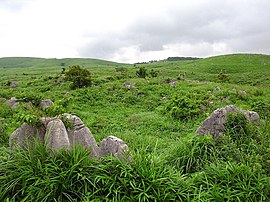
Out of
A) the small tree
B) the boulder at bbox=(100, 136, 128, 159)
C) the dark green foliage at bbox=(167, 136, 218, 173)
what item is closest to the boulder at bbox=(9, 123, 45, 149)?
the boulder at bbox=(100, 136, 128, 159)

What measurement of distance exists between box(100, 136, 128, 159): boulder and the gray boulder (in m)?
0.91

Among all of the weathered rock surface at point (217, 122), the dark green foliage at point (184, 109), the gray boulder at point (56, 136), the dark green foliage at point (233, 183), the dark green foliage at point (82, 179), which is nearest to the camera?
the dark green foliage at point (82, 179)

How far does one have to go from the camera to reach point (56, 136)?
19.2 feet

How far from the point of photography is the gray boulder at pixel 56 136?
570cm

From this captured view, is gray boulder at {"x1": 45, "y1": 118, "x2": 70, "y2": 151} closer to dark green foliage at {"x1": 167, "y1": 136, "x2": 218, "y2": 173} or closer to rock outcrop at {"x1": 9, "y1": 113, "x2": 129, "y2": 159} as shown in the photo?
rock outcrop at {"x1": 9, "y1": 113, "x2": 129, "y2": 159}

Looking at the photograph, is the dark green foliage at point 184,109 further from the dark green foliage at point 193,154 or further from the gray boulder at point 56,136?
the gray boulder at point 56,136

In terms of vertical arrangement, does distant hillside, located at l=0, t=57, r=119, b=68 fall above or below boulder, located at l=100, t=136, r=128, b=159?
below

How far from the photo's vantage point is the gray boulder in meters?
5.70

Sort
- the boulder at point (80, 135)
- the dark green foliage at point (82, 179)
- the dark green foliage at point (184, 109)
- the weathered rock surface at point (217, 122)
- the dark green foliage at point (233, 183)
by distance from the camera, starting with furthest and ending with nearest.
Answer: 1. the dark green foliage at point (184, 109)
2. the weathered rock surface at point (217, 122)
3. the boulder at point (80, 135)
4. the dark green foliage at point (233, 183)
5. the dark green foliage at point (82, 179)

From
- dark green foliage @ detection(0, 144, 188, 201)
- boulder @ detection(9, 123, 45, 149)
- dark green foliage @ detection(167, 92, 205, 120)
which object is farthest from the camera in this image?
dark green foliage @ detection(167, 92, 205, 120)

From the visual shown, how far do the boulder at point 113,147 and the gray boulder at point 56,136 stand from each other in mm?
913

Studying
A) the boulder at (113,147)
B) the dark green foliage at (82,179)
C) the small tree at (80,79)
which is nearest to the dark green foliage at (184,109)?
the boulder at (113,147)

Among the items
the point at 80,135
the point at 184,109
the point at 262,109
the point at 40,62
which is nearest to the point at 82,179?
the point at 80,135

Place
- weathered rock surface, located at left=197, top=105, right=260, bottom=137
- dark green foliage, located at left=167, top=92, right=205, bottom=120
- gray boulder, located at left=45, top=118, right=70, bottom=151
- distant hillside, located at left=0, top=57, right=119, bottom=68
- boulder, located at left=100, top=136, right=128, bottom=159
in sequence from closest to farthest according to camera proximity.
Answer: gray boulder, located at left=45, top=118, right=70, bottom=151, boulder, located at left=100, top=136, right=128, bottom=159, weathered rock surface, located at left=197, top=105, right=260, bottom=137, dark green foliage, located at left=167, top=92, right=205, bottom=120, distant hillside, located at left=0, top=57, right=119, bottom=68
